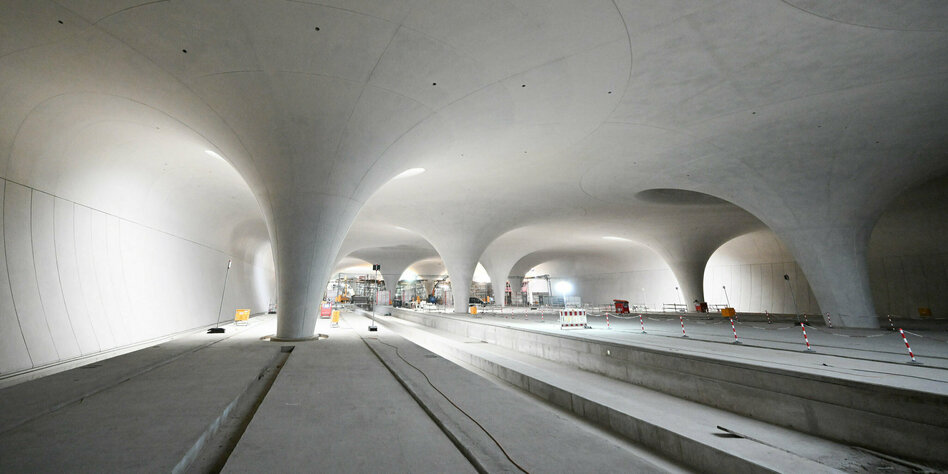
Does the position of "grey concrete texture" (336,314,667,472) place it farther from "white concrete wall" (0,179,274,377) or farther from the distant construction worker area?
"white concrete wall" (0,179,274,377)

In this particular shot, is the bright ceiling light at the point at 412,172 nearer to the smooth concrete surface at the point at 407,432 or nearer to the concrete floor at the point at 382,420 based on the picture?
the concrete floor at the point at 382,420

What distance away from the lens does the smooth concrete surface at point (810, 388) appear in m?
4.66

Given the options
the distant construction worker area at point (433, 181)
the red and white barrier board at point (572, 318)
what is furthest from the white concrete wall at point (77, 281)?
the red and white barrier board at point (572, 318)

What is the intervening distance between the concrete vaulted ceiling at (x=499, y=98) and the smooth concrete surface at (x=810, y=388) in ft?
22.0

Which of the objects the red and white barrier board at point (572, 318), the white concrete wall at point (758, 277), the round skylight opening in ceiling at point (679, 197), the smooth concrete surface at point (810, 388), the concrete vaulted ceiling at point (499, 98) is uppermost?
the round skylight opening in ceiling at point (679, 197)

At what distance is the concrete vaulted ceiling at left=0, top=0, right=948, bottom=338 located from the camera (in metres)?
6.98

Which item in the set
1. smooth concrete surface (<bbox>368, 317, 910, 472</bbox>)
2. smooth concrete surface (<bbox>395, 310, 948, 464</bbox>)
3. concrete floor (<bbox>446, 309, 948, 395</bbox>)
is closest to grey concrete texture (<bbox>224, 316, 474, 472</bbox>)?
smooth concrete surface (<bbox>368, 317, 910, 472</bbox>)

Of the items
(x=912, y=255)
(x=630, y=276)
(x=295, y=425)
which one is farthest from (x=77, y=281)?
(x=630, y=276)

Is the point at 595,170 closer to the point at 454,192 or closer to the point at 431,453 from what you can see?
the point at 454,192

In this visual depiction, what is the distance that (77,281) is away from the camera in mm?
10258

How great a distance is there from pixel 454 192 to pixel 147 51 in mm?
13347

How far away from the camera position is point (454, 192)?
19.4 meters

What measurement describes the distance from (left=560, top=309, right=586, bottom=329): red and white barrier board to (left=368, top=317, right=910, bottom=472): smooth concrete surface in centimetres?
571

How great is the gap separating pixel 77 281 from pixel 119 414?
9264 millimetres
